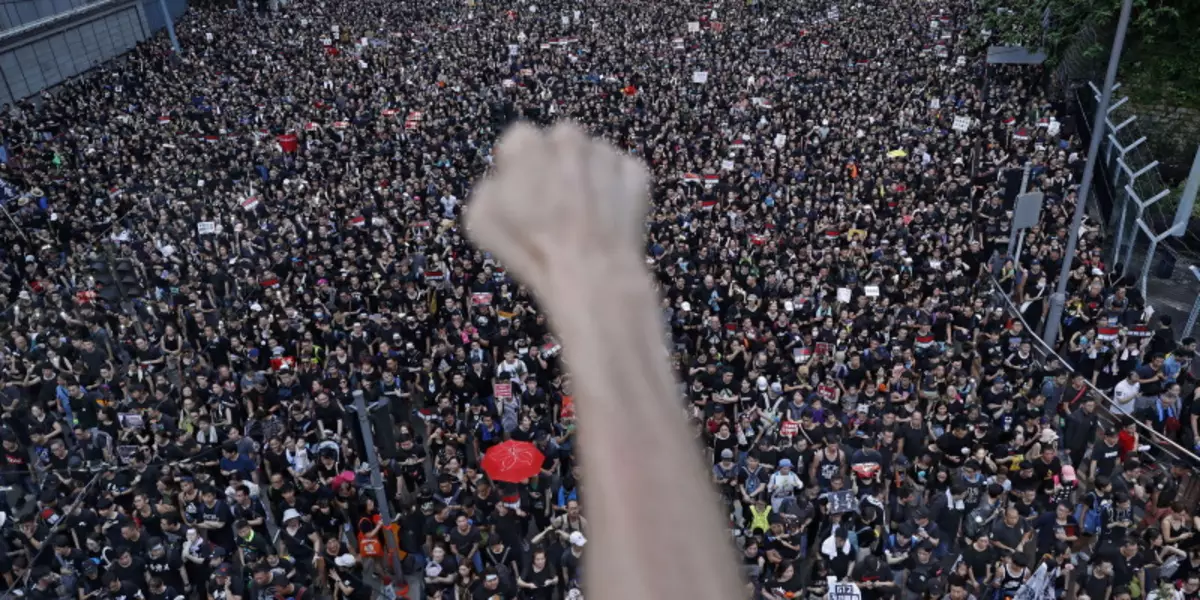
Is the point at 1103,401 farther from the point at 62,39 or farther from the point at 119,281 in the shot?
the point at 62,39

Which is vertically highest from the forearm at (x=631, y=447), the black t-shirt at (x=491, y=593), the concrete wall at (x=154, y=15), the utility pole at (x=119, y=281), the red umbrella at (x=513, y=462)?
the forearm at (x=631, y=447)

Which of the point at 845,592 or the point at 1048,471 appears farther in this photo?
the point at 1048,471

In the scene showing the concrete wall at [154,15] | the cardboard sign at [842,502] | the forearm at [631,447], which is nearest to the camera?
the forearm at [631,447]

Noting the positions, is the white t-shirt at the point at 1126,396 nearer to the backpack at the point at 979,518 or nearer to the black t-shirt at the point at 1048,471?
the black t-shirt at the point at 1048,471

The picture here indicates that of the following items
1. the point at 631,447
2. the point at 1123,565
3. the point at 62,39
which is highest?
the point at 631,447

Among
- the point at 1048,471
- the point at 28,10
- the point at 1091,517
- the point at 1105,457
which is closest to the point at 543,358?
the point at 1048,471

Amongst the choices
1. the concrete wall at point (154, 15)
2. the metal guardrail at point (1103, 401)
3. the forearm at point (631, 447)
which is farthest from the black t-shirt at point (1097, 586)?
Result: the concrete wall at point (154, 15)
